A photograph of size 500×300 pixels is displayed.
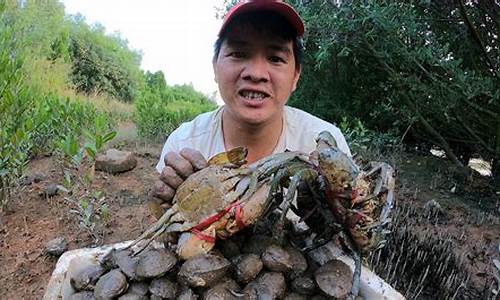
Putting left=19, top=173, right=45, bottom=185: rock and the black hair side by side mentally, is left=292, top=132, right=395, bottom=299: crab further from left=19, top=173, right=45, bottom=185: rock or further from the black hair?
left=19, top=173, right=45, bottom=185: rock

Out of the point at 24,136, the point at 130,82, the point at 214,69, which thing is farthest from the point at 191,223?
the point at 130,82

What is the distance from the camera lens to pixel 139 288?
0.69m

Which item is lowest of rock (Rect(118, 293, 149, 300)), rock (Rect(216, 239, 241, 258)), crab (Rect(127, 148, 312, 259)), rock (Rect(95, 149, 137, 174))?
rock (Rect(95, 149, 137, 174))

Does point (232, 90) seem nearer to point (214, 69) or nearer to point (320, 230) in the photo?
point (214, 69)

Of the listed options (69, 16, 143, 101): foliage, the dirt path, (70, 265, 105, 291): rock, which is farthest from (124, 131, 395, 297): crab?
(69, 16, 143, 101): foliage

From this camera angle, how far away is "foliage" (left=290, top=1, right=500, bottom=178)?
2549 millimetres

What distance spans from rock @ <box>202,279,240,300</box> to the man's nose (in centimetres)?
48

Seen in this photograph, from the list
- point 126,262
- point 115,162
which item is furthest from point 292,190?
point 115,162

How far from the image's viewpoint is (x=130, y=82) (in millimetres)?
11781

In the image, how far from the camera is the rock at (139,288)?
687mm

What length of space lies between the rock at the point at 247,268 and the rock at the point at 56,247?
1703 millimetres

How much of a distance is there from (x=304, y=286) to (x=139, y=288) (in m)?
0.26

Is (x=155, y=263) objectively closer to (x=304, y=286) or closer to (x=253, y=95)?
(x=304, y=286)

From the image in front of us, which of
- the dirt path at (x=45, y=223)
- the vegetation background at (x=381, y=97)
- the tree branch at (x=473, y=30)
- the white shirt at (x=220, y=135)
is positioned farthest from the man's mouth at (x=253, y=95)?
the tree branch at (x=473, y=30)
